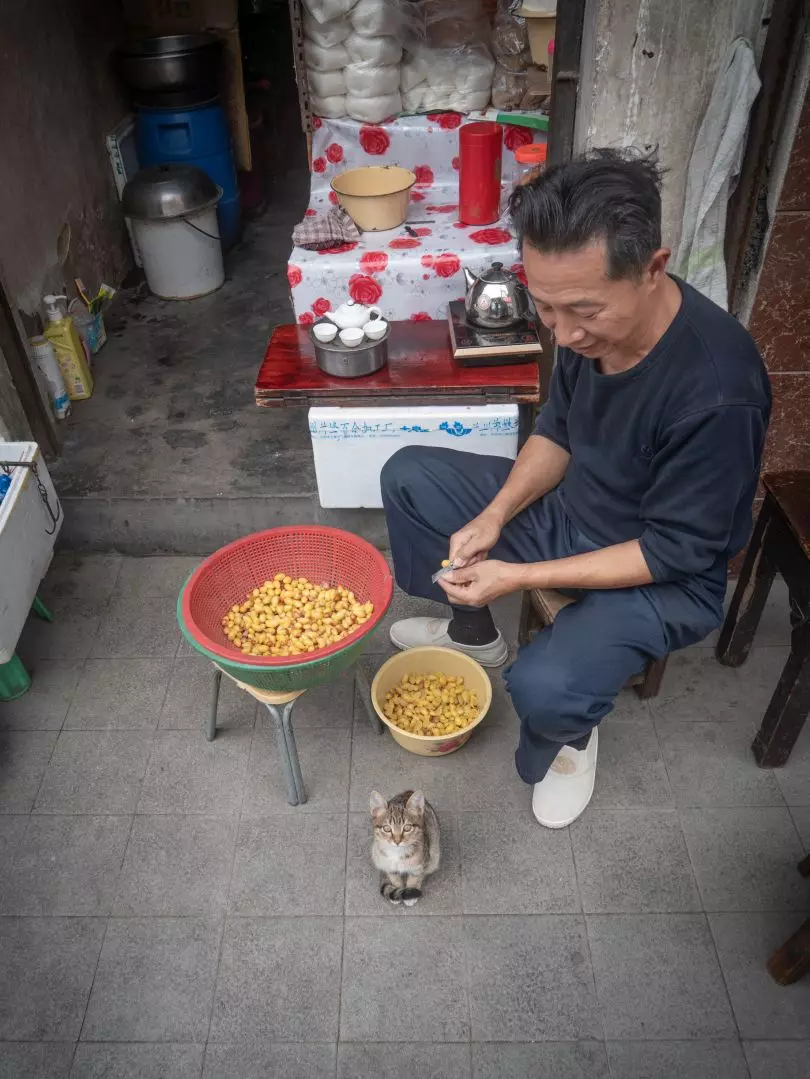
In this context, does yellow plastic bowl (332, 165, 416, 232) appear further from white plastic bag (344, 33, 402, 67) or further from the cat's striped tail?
the cat's striped tail

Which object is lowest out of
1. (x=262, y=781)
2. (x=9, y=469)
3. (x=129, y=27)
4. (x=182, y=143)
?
(x=262, y=781)

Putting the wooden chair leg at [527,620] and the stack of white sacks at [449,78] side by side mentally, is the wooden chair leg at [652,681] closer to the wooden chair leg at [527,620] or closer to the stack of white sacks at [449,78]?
the wooden chair leg at [527,620]

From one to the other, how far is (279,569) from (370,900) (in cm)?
109

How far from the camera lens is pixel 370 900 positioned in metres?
2.35

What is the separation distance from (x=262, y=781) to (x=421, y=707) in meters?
0.60

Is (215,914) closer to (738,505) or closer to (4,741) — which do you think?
(4,741)

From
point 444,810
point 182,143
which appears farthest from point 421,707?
point 182,143

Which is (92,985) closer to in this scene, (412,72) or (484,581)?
(484,581)

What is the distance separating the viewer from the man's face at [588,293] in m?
1.70

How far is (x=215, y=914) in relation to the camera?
7.68ft

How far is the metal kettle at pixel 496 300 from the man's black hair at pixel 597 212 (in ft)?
4.35

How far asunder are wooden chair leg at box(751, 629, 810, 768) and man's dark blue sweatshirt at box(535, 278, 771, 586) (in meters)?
0.48

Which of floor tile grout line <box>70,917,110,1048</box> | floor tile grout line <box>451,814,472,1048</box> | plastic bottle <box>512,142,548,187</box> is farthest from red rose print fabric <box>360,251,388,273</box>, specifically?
floor tile grout line <box>70,917,110,1048</box>

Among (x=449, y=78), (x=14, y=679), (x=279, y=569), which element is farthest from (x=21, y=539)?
(x=449, y=78)
